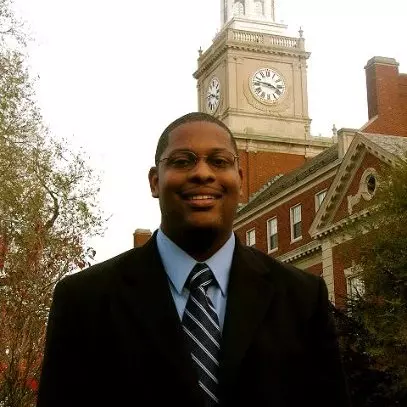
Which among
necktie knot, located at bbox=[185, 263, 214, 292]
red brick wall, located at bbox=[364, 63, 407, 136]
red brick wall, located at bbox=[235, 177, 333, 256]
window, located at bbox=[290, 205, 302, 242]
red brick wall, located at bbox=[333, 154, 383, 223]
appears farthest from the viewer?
window, located at bbox=[290, 205, 302, 242]

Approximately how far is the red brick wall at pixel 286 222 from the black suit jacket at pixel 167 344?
3200 centimetres

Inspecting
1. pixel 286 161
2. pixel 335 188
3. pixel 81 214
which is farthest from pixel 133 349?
pixel 286 161

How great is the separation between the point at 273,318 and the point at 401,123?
1344 inches

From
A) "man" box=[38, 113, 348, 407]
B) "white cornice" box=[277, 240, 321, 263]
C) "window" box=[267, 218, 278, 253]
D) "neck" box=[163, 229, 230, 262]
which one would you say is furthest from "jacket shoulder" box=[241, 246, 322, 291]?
"window" box=[267, 218, 278, 253]

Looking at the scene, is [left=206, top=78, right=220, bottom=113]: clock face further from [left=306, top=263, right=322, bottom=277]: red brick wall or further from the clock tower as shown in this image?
[left=306, top=263, right=322, bottom=277]: red brick wall

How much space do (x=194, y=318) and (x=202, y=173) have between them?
43 centimetres

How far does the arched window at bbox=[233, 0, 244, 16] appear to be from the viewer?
63359 millimetres

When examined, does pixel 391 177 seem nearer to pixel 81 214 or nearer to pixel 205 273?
pixel 81 214

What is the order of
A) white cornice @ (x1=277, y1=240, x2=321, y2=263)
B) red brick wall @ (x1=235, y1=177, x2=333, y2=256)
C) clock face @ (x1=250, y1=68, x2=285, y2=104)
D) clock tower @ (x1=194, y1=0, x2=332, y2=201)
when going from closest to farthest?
white cornice @ (x1=277, y1=240, x2=321, y2=263), red brick wall @ (x1=235, y1=177, x2=333, y2=256), clock tower @ (x1=194, y1=0, x2=332, y2=201), clock face @ (x1=250, y1=68, x2=285, y2=104)

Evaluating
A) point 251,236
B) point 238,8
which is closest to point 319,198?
point 251,236

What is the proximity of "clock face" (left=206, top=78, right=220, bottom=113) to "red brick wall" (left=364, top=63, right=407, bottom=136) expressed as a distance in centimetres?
2248

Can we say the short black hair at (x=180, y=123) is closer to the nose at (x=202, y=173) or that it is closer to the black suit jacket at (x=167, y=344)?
the nose at (x=202, y=173)

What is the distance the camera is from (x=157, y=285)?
2.52m

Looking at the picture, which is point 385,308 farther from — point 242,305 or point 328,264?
point 242,305
